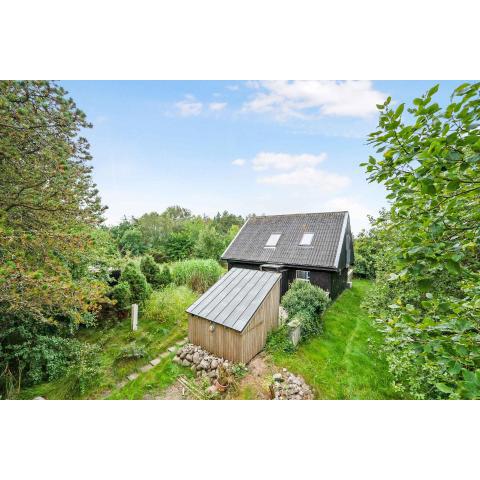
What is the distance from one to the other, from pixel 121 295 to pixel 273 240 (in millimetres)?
5917

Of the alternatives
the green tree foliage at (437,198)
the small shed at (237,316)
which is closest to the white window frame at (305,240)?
the small shed at (237,316)

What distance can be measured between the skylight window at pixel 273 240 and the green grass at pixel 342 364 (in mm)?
3626

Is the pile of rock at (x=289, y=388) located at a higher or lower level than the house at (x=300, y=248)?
lower

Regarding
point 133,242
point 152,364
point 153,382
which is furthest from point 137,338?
point 133,242

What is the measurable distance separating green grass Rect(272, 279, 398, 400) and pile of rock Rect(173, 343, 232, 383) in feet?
3.83

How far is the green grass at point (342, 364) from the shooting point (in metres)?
3.59

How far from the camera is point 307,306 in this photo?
18.6 ft

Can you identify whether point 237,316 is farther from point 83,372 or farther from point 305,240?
point 305,240

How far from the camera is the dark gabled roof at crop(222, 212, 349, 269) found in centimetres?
742

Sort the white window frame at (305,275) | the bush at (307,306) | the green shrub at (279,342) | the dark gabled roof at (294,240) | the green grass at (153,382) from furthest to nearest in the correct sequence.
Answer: the white window frame at (305,275) < the dark gabled roof at (294,240) < the bush at (307,306) < the green shrub at (279,342) < the green grass at (153,382)

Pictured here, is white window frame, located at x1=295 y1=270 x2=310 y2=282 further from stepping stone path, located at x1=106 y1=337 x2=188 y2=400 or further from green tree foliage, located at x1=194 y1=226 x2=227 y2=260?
green tree foliage, located at x1=194 y1=226 x2=227 y2=260

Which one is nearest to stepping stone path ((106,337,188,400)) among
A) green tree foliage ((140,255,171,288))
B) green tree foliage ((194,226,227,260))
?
green tree foliage ((140,255,171,288))

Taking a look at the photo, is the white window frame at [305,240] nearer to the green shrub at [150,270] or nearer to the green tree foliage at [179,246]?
the green shrub at [150,270]
